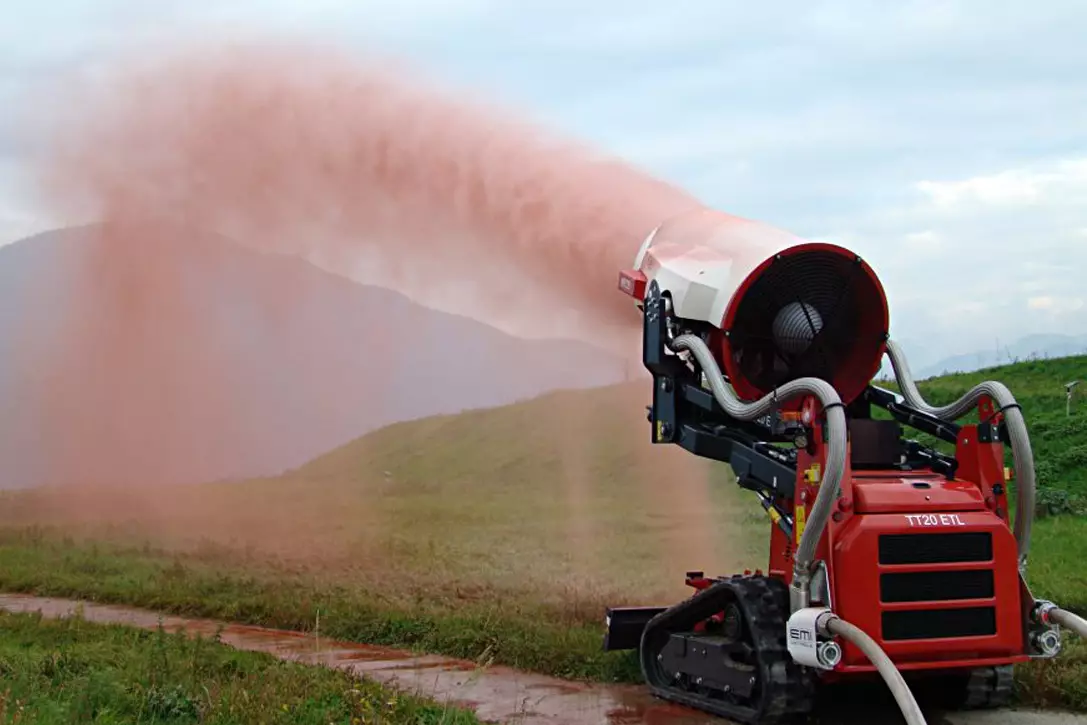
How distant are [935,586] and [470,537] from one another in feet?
40.8

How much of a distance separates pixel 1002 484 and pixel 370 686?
5.08m

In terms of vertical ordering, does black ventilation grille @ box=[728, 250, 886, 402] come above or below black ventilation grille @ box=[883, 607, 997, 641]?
above

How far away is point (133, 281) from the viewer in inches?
725

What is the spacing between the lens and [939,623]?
310 inches

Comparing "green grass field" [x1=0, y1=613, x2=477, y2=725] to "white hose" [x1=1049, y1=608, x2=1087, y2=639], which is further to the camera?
"white hose" [x1=1049, y1=608, x2=1087, y2=639]

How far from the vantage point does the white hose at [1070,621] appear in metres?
7.66

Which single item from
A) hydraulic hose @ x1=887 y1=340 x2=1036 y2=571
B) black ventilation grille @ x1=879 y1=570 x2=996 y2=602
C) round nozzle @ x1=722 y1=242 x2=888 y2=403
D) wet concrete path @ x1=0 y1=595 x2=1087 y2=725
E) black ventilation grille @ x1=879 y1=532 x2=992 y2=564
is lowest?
wet concrete path @ x1=0 y1=595 x2=1087 y2=725

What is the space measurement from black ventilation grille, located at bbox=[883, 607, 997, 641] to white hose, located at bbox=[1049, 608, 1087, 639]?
447mm

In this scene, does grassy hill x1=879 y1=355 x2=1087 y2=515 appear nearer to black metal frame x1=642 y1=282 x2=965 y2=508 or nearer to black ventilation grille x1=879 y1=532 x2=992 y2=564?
black metal frame x1=642 y1=282 x2=965 y2=508

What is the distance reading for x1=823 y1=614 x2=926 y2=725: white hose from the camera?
653 cm

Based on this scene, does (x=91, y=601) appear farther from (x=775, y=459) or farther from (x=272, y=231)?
(x=775, y=459)

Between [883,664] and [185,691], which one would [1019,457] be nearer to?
[883,664]

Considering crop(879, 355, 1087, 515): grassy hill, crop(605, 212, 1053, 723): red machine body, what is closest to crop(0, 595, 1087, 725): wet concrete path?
crop(605, 212, 1053, 723): red machine body

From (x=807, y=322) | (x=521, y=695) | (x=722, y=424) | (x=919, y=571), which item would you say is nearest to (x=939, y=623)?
(x=919, y=571)
